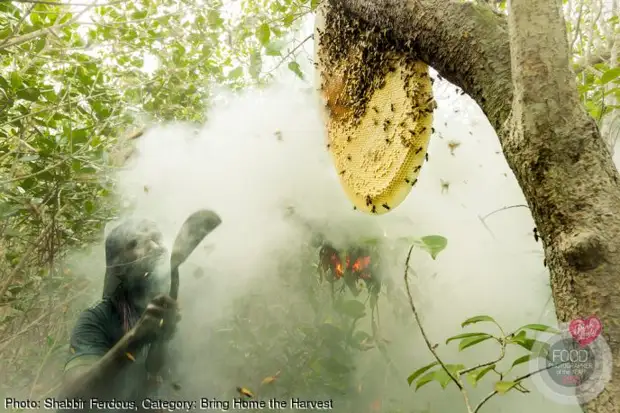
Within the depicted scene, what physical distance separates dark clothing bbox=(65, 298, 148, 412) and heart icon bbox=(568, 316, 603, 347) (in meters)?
1.83

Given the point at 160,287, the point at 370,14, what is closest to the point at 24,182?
the point at 160,287

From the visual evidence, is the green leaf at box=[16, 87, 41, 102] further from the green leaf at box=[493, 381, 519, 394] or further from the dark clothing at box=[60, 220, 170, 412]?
the green leaf at box=[493, 381, 519, 394]

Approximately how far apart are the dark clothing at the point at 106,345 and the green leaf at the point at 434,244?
1.56 meters

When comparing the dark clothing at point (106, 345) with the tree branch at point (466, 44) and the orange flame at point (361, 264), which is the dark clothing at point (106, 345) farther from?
the tree branch at point (466, 44)

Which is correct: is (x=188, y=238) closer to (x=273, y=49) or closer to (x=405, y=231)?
(x=273, y=49)

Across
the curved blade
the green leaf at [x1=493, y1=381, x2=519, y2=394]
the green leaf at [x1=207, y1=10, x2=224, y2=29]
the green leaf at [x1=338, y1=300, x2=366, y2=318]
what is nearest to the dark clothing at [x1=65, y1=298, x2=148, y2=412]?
the curved blade

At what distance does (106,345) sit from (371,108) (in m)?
1.76

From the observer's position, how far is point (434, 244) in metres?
0.90

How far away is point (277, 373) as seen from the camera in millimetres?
2262

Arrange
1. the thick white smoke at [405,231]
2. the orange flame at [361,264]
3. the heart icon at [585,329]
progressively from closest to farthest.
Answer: the heart icon at [585,329], the orange flame at [361,264], the thick white smoke at [405,231]

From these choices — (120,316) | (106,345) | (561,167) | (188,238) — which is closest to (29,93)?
(188,238)

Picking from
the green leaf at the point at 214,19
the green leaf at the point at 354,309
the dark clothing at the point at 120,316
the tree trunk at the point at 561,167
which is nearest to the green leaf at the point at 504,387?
the tree trunk at the point at 561,167

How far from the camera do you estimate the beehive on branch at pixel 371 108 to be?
3.38ft

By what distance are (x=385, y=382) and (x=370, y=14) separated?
1994 millimetres
